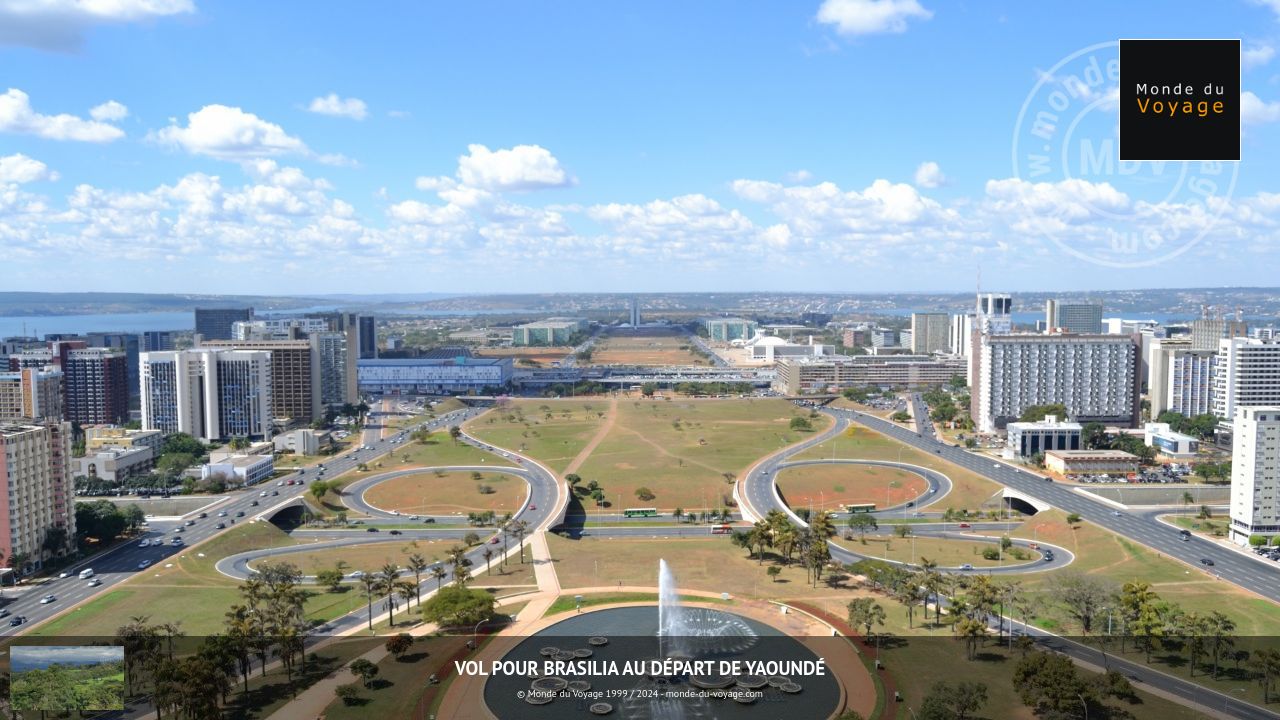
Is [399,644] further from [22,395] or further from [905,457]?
[22,395]

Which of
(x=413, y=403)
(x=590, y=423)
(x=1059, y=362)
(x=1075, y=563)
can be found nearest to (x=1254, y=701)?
(x=1075, y=563)

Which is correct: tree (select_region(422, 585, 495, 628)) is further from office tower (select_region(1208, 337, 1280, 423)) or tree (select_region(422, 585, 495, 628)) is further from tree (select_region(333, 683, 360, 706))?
office tower (select_region(1208, 337, 1280, 423))

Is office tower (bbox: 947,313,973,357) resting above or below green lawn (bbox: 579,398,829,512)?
above

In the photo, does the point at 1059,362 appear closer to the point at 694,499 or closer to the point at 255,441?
the point at 694,499

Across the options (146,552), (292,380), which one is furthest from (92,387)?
(146,552)

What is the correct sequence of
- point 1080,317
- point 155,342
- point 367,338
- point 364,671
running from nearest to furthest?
point 364,671 < point 155,342 < point 367,338 < point 1080,317

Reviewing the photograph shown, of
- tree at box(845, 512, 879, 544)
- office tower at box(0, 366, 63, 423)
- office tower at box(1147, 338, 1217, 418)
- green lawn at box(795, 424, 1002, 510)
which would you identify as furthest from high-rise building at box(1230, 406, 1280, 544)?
office tower at box(0, 366, 63, 423)
